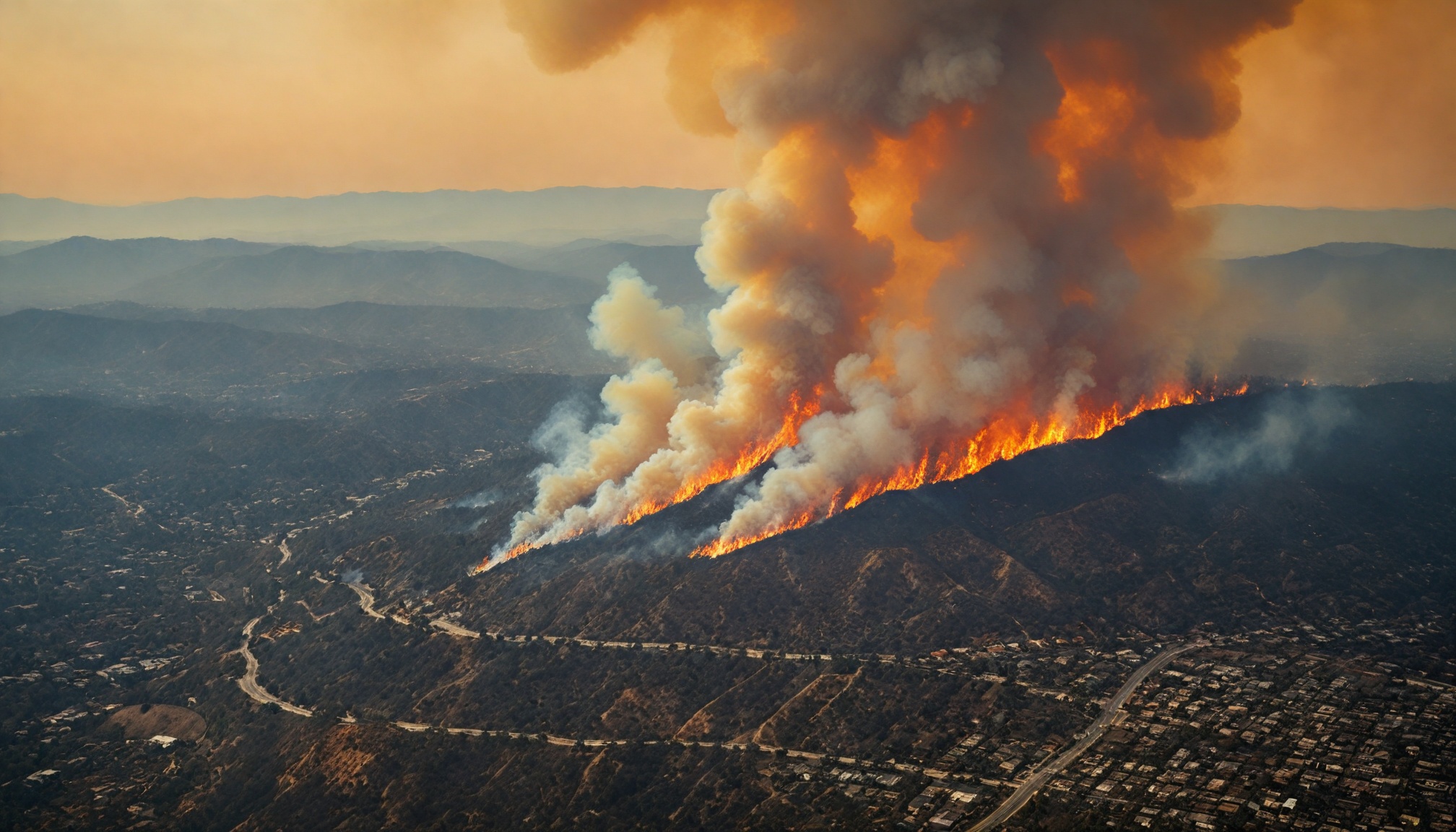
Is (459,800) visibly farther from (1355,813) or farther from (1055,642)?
(1355,813)

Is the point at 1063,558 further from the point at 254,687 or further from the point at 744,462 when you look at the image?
the point at 254,687

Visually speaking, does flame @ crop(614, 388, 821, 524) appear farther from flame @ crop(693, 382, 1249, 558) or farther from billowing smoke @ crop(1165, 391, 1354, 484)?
billowing smoke @ crop(1165, 391, 1354, 484)

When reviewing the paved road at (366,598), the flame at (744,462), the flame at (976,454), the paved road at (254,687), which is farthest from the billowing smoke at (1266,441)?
the paved road at (254,687)

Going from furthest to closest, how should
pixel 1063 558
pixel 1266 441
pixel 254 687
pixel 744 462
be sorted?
1. pixel 1266 441
2. pixel 744 462
3. pixel 1063 558
4. pixel 254 687

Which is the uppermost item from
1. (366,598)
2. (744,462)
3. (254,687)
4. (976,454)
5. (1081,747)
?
(744,462)

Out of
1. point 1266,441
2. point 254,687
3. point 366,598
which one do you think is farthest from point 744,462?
point 1266,441

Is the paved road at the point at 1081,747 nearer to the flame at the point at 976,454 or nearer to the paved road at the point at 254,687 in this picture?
the flame at the point at 976,454
